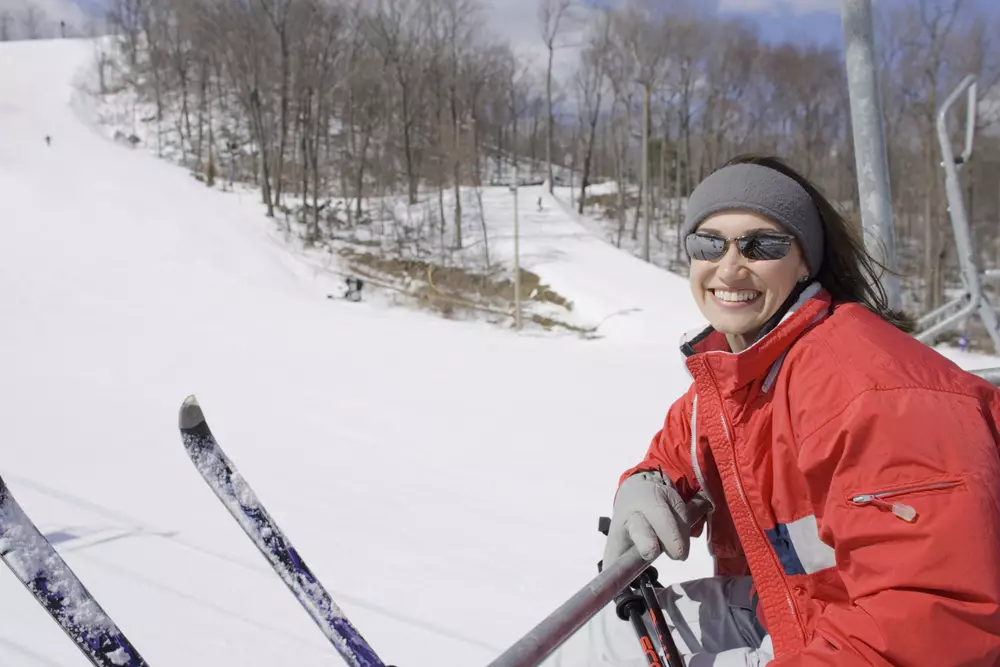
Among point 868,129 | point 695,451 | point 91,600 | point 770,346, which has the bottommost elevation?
point 91,600

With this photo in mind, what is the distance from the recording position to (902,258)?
34.5 m

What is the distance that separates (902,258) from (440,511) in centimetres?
3634

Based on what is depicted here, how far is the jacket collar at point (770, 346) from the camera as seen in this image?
4.76ft

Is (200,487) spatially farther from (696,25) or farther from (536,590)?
(696,25)

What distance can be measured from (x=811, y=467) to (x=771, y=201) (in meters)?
0.59

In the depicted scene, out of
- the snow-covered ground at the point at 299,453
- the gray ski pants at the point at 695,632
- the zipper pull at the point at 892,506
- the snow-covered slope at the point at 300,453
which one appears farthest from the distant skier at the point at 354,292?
the zipper pull at the point at 892,506

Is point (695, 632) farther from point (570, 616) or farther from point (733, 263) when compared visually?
point (733, 263)

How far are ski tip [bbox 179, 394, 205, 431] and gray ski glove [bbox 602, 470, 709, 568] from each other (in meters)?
1.21

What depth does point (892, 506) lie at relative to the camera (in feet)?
3.63

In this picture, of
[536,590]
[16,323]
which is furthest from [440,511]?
[16,323]

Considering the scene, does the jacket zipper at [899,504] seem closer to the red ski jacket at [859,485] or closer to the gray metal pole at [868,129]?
the red ski jacket at [859,485]

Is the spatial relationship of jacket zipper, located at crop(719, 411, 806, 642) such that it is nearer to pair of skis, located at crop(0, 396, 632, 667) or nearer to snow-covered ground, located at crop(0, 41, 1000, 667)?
pair of skis, located at crop(0, 396, 632, 667)

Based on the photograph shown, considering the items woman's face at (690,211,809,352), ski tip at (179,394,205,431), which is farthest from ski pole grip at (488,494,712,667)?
ski tip at (179,394,205,431)

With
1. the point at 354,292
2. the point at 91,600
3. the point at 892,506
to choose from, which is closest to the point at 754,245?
the point at 892,506
